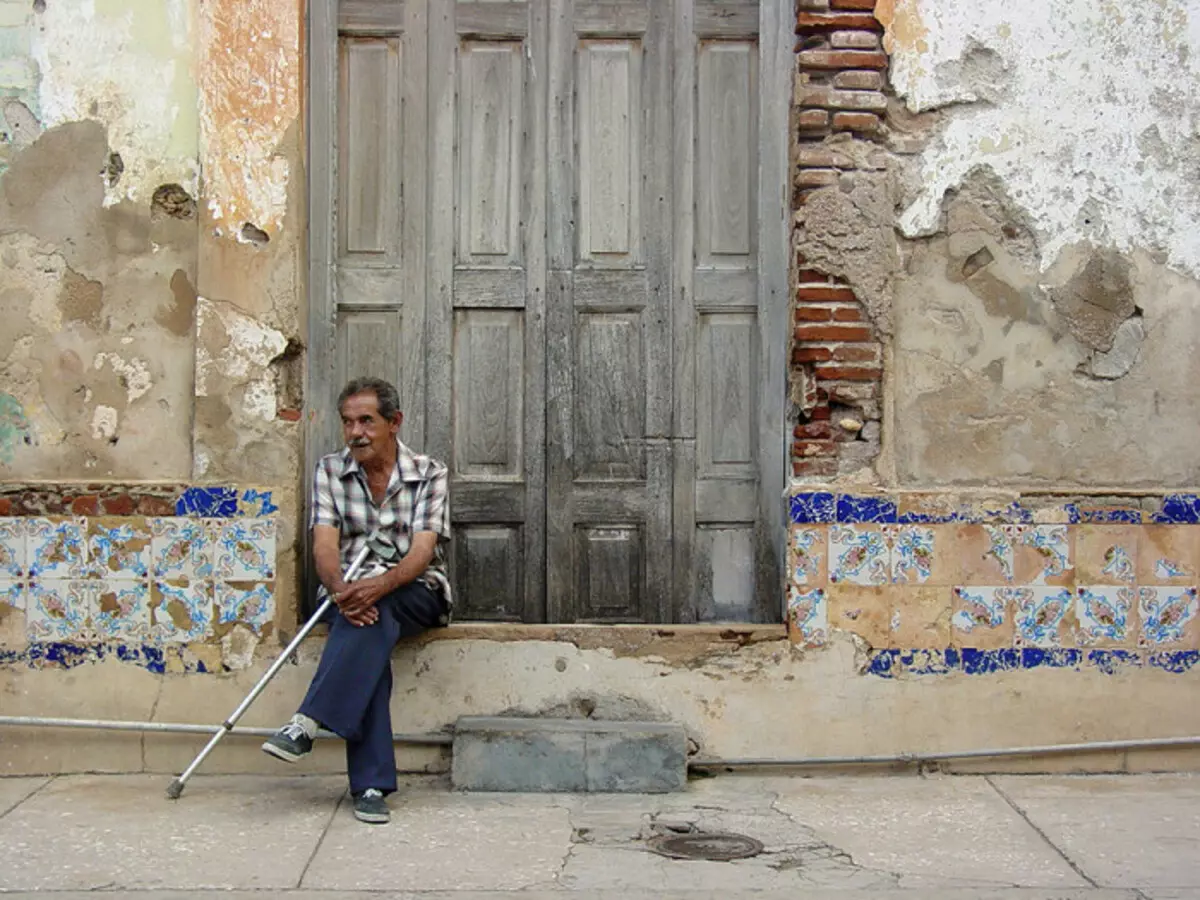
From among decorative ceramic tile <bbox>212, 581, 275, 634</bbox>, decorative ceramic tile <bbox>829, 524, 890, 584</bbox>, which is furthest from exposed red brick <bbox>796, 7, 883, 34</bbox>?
decorative ceramic tile <bbox>212, 581, 275, 634</bbox>

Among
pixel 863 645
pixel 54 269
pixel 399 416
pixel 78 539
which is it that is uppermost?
pixel 54 269

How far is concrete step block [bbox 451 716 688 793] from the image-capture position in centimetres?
529

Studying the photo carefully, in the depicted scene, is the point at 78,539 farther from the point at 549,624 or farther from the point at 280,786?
the point at 549,624

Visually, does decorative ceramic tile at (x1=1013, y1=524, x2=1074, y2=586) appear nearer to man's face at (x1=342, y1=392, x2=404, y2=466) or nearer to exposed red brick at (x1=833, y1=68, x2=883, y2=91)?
exposed red brick at (x1=833, y1=68, x2=883, y2=91)

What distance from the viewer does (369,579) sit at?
5055mm

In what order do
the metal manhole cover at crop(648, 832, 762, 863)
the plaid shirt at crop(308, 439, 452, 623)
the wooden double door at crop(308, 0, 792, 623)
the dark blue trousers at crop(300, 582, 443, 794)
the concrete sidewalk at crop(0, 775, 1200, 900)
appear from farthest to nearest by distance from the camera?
the wooden double door at crop(308, 0, 792, 623) → the plaid shirt at crop(308, 439, 452, 623) → the dark blue trousers at crop(300, 582, 443, 794) → the metal manhole cover at crop(648, 832, 762, 863) → the concrete sidewalk at crop(0, 775, 1200, 900)

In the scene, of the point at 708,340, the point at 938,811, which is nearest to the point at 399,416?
the point at 708,340

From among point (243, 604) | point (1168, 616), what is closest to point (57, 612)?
point (243, 604)

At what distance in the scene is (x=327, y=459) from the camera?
5.30 metres

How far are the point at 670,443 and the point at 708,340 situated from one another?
0.41 meters

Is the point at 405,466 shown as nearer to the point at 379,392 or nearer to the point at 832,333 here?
the point at 379,392

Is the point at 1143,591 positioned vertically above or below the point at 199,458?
below

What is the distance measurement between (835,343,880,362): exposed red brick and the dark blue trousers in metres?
1.79

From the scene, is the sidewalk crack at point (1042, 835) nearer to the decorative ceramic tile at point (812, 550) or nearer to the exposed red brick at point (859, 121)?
the decorative ceramic tile at point (812, 550)
